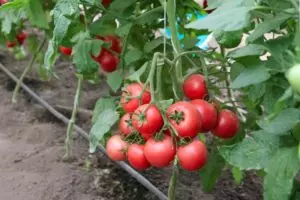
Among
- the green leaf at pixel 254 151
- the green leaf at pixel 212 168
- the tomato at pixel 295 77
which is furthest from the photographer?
the green leaf at pixel 212 168

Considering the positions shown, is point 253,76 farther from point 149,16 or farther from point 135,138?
point 149,16

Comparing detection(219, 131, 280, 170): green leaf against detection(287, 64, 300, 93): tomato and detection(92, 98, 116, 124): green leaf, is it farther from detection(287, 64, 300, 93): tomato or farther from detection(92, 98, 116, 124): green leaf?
detection(92, 98, 116, 124): green leaf

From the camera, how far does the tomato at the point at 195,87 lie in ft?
3.33

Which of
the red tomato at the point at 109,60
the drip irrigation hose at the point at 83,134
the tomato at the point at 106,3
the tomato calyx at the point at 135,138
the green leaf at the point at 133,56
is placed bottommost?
the drip irrigation hose at the point at 83,134

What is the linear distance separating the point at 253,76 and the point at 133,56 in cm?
53

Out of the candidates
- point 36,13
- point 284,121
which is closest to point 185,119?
point 284,121

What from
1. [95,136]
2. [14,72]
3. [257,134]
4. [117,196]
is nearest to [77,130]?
[117,196]

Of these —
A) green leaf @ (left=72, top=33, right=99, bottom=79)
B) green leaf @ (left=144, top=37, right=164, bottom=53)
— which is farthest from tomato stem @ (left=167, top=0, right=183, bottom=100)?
green leaf @ (left=72, top=33, right=99, bottom=79)

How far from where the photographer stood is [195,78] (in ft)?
3.39

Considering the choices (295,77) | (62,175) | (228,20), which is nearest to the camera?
(295,77)

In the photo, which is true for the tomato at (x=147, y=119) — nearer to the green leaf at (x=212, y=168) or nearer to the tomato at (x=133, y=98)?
the tomato at (x=133, y=98)

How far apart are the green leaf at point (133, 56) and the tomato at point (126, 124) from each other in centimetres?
26

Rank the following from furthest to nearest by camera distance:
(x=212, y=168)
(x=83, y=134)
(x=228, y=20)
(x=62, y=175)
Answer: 1. (x=83, y=134)
2. (x=62, y=175)
3. (x=212, y=168)
4. (x=228, y=20)

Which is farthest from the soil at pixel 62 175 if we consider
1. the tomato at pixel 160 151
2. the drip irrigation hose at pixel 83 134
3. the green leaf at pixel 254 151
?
the green leaf at pixel 254 151
